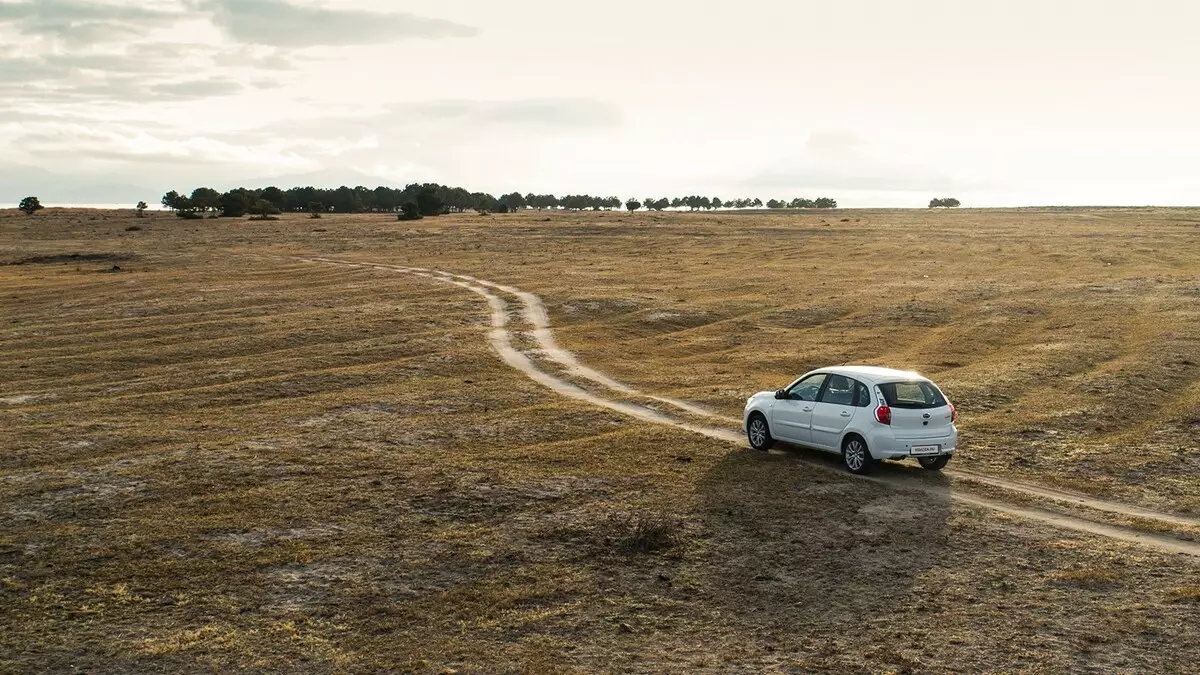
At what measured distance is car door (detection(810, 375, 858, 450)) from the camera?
23.4 meters

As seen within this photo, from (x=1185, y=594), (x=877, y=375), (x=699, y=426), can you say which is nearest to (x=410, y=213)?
(x=699, y=426)

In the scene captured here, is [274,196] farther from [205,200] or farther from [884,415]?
[884,415]

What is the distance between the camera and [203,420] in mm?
29844

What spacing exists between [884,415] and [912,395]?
3.14 ft

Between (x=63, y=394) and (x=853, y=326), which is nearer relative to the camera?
(x=63, y=394)

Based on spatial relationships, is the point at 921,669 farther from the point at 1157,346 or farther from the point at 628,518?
the point at 1157,346

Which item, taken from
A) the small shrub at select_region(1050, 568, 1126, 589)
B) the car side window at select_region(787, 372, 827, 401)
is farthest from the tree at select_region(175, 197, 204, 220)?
the small shrub at select_region(1050, 568, 1126, 589)

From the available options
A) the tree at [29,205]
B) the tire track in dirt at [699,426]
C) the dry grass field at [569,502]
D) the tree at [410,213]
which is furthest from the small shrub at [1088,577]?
the tree at [29,205]

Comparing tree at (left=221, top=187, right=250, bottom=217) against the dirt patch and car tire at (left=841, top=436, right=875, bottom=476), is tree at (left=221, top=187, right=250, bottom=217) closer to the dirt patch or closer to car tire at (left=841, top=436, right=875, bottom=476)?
the dirt patch

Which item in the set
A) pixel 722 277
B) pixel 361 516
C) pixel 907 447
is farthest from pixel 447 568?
pixel 722 277

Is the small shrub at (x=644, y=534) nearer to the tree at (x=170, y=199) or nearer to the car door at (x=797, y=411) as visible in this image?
the car door at (x=797, y=411)

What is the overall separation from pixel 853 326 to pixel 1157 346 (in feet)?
43.2

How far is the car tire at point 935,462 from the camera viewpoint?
2341 centimetres

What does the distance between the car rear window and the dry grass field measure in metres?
1.66
